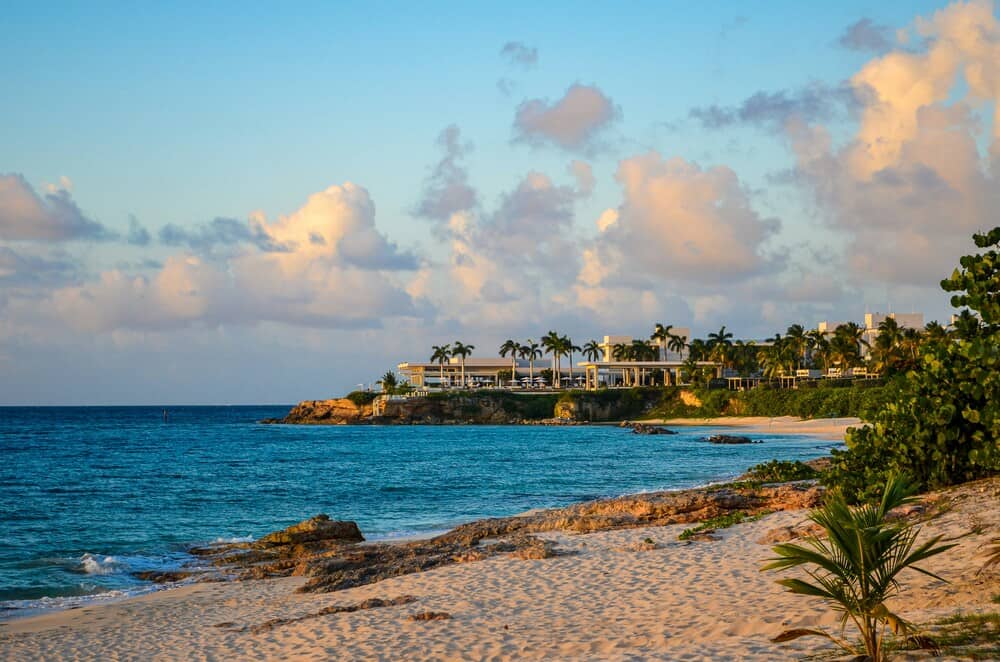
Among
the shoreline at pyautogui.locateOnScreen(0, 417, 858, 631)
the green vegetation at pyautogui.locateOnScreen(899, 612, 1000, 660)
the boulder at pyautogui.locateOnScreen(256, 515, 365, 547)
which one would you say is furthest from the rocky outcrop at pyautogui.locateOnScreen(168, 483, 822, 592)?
the green vegetation at pyautogui.locateOnScreen(899, 612, 1000, 660)

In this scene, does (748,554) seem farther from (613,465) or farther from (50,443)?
(50,443)

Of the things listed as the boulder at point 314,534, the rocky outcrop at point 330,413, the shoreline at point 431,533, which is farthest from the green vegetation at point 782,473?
the rocky outcrop at point 330,413

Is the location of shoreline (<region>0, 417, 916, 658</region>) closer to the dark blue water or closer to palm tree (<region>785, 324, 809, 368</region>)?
the dark blue water

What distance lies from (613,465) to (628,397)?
3107 inches

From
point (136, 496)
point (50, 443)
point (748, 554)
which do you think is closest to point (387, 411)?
point (50, 443)

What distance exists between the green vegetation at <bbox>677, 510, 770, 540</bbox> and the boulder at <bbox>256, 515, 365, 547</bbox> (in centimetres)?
918

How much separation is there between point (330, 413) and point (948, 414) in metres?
130

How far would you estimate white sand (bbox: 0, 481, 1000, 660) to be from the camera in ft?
33.6

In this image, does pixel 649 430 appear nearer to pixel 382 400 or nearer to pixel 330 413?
pixel 382 400

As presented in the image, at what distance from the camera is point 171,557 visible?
72.9 ft

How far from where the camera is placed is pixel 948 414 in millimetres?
16516

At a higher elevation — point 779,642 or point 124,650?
point 779,642

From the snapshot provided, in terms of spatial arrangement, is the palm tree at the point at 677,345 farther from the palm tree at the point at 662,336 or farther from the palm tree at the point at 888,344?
the palm tree at the point at 888,344

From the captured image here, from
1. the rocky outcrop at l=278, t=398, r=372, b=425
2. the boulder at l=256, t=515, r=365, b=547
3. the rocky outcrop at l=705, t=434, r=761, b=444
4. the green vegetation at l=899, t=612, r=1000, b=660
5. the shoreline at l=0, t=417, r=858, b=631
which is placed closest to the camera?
the green vegetation at l=899, t=612, r=1000, b=660
